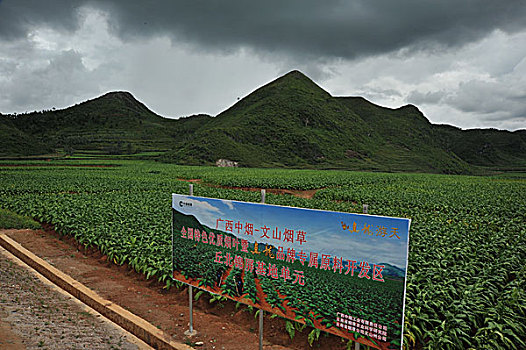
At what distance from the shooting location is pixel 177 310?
5559 millimetres

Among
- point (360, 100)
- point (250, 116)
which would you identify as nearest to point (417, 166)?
point (250, 116)

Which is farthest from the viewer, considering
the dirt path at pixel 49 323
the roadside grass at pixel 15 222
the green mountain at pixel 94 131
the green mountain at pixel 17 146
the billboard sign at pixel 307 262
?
the green mountain at pixel 94 131

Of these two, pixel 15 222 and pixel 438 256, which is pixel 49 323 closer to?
pixel 438 256

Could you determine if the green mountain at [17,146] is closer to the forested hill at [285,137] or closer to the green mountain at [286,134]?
the forested hill at [285,137]

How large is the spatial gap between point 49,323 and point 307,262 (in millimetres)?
4340

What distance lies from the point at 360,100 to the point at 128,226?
190394mm

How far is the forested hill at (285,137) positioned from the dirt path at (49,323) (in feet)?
241

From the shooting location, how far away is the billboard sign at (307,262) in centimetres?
292

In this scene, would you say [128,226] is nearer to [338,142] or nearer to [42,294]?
[42,294]

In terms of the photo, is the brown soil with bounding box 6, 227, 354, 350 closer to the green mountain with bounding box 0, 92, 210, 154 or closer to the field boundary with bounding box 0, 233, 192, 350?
the field boundary with bounding box 0, 233, 192, 350

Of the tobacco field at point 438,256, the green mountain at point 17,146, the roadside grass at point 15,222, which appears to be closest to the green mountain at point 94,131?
the green mountain at point 17,146

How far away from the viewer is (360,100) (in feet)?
606

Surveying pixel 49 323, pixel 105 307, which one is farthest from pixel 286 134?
pixel 49 323

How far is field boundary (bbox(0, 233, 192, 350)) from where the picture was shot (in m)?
4.65
